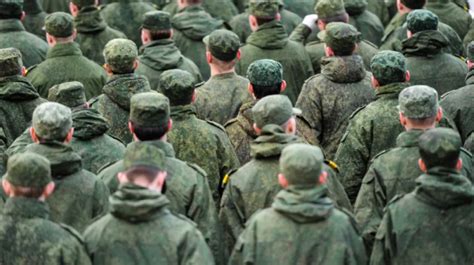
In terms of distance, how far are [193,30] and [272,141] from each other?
762 centimetres

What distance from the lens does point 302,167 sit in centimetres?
1166

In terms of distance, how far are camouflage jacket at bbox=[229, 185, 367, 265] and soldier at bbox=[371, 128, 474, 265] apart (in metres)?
0.58

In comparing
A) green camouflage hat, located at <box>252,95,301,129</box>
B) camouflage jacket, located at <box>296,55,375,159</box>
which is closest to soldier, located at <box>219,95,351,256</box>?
green camouflage hat, located at <box>252,95,301,129</box>

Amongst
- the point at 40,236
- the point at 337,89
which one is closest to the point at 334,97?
the point at 337,89

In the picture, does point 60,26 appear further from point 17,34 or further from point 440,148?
point 440,148

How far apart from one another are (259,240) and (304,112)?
4.41 m

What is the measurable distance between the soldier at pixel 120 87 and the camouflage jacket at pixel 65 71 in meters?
1.76

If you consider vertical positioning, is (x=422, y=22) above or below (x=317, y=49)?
above

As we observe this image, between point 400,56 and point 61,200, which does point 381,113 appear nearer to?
point 400,56

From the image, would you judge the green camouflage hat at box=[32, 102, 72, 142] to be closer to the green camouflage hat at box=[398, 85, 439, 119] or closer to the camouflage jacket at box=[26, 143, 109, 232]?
the camouflage jacket at box=[26, 143, 109, 232]

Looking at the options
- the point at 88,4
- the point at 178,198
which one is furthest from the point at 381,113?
the point at 88,4

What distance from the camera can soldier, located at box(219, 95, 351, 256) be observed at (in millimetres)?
12945

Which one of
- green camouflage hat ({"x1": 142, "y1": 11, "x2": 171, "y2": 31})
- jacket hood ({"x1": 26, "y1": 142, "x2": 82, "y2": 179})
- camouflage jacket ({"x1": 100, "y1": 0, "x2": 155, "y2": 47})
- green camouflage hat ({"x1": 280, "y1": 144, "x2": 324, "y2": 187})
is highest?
green camouflage hat ({"x1": 280, "y1": 144, "x2": 324, "y2": 187})

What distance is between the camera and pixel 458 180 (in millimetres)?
12141
